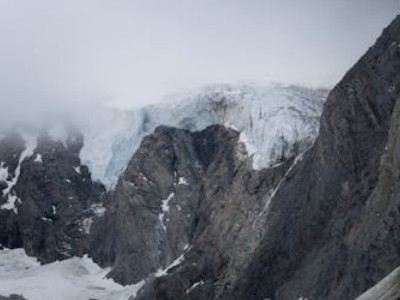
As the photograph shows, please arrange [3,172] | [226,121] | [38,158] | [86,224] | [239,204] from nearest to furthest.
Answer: [239,204] → [226,121] → [86,224] → [38,158] → [3,172]

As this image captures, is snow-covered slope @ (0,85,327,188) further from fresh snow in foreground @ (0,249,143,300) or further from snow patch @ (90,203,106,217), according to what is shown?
fresh snow in foreground @ (0,249,143,300)

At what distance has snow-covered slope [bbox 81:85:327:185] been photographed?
348 ft

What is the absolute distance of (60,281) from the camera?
147500mm

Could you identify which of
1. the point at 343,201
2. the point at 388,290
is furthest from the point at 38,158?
the point at 388,290

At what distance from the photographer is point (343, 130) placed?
276ft

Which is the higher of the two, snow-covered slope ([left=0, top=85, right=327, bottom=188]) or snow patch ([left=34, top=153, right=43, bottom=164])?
snow-covered slope ([left=0, top=85, right=327, bottom=188])

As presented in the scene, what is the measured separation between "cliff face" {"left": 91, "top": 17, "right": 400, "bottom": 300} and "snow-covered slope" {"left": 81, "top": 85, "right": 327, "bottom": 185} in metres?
2.49

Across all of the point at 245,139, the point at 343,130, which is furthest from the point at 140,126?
the point at 343,130

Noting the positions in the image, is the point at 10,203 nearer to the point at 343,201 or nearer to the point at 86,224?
the point at 86,224

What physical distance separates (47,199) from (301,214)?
9494 centimetres

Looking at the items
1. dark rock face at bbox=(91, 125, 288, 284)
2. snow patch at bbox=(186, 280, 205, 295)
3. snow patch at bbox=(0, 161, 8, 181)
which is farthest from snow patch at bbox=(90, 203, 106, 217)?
snow patch at bbox=(186, 280, 205, 295)

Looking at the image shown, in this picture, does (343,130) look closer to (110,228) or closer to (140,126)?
(140,126)

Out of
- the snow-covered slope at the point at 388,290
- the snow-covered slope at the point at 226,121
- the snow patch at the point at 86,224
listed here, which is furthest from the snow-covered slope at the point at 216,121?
the snow-covered slope at the point at 388,290

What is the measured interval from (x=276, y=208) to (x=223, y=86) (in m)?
43.8
